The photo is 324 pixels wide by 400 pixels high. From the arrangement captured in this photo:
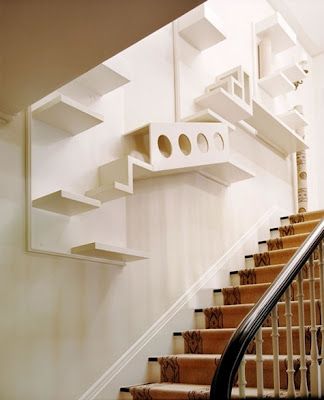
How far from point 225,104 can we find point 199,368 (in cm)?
207

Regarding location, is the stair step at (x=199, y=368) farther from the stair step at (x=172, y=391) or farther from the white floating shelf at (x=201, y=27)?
the white floating shelf at (x=201, y=27)

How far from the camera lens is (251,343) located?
361 centimetres

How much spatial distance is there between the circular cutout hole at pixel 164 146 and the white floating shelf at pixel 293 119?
7.71ft

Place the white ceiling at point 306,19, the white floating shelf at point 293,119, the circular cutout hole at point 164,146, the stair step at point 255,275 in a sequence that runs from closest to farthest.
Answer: the circular cutout hole at point 164,146
the stair step at point 255,275
the white floating shelf at point 293,119
the white ceiling at point 306,19

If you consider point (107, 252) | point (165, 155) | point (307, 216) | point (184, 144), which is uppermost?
point (184, 144)

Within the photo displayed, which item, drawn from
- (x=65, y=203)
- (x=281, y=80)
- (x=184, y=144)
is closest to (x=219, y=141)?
(x=184, y=144)

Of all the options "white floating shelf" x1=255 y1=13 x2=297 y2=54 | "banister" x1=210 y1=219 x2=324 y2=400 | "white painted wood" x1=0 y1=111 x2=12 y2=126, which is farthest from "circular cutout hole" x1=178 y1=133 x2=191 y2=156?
"white floating shelf" x1=255 y1=13 x2=297 y2=54

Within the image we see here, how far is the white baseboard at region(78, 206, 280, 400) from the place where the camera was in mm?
3336

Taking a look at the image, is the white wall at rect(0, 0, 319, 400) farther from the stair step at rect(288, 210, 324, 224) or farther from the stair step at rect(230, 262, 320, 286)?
the stair step at rect(288, 210, 324, 224)

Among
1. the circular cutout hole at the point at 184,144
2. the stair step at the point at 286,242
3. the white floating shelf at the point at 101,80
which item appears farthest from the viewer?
the stair step at the point at 286,242

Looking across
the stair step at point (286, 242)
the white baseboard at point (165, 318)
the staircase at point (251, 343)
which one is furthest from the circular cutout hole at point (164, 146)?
the stair step at point (286, 242)

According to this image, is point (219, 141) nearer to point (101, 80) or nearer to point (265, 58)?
point (101, 80)

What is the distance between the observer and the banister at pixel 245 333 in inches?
85.6

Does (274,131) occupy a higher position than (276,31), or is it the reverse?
(276,31)
